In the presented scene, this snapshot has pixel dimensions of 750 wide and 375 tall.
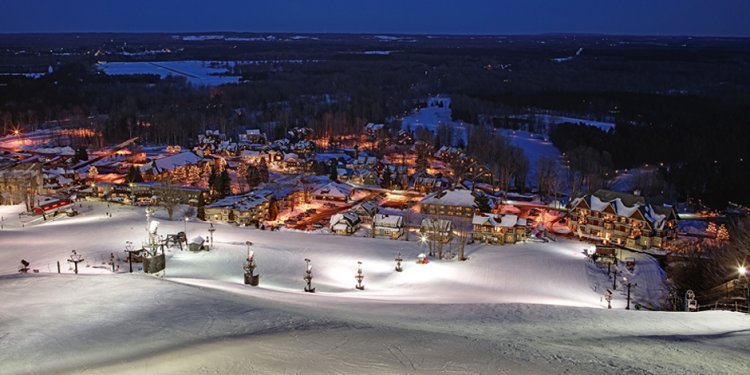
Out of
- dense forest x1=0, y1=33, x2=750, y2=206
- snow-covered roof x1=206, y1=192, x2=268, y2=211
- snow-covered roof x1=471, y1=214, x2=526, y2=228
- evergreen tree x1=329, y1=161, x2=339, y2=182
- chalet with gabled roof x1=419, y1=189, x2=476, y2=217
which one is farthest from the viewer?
dense forest x1=0, y1=33, x2=750, y2=206

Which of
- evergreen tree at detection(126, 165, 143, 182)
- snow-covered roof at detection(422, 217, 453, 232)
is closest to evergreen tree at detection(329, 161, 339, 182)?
evergreen tree at detection(126, 165, 143, 182)

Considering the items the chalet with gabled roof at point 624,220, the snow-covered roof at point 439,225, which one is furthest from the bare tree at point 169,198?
the chalet with gabled roof at point 624,220

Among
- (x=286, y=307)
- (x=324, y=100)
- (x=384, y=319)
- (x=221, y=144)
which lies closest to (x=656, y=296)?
(x=384, y=319)

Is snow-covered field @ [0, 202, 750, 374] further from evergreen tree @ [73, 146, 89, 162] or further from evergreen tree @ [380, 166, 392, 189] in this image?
evergreen tree @ [73, 146, 89, 162]

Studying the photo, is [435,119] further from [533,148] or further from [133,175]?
[133,175]

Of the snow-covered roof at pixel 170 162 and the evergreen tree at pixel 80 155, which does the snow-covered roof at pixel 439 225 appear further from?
the evergreen tree at pixel 80 155

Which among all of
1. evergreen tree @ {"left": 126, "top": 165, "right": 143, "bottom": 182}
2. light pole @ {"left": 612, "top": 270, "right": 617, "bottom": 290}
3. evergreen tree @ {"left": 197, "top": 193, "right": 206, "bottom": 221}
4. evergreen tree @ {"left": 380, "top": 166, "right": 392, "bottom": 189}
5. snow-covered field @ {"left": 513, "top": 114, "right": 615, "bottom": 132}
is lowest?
light pole @ {"left": 612, "top": 270, "right": 617, "bottom": 290}
